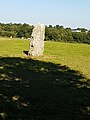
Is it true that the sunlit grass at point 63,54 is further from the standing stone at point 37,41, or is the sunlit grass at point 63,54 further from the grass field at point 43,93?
the grass field at point 43,93

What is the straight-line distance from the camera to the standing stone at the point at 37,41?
963 inches

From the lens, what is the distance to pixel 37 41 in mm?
24766

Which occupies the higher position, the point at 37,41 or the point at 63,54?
the point at 37,41

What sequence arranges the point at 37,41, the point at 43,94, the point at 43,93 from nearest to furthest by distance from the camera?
the point at 43,94
the point at 43,93
the point at 37,41

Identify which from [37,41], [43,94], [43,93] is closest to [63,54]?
[37,41]

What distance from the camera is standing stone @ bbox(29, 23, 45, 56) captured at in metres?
24.5

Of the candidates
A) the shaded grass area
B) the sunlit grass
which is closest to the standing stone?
the sunlit grass

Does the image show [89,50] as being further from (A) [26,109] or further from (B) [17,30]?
(B) [17,30]

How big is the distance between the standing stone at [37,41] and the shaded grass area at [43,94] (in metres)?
6.47

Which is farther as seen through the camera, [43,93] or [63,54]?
[63,54]

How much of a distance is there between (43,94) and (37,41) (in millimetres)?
13414

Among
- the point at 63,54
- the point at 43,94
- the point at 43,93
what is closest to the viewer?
the point at 43,94

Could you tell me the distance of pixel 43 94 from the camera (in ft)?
38.1

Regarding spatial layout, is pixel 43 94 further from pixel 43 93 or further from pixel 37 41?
pixel 37 41
